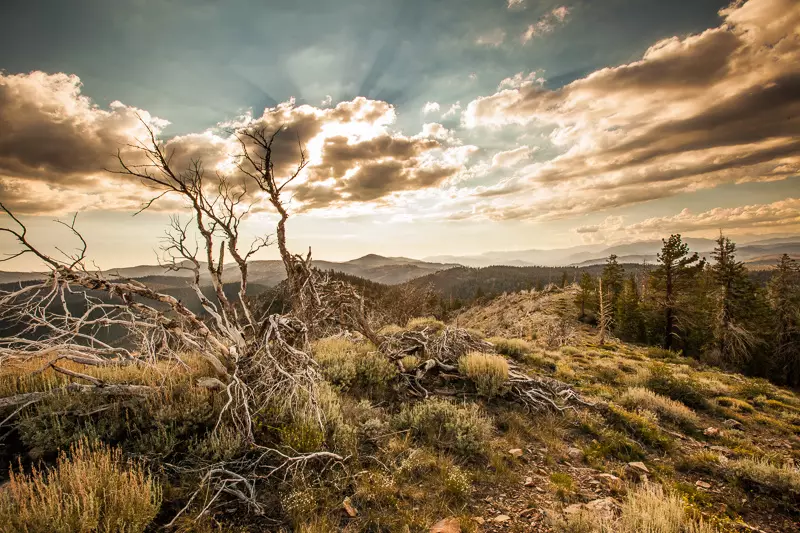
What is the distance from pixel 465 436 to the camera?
18.0 feet

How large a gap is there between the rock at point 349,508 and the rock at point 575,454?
4309 mm

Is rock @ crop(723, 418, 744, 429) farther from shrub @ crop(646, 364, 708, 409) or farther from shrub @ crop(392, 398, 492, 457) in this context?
shrub @ crop(392, 398, 492, 457)

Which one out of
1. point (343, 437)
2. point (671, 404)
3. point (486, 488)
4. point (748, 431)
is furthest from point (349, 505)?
point (748, 431)

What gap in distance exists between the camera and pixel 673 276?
2722 cm

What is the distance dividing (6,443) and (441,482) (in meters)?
5.88

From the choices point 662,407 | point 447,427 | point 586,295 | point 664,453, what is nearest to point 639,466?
point 664,453

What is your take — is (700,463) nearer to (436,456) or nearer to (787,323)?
(436,456)

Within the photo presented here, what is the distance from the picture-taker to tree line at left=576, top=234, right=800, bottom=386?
2377 cm

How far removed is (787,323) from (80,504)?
38.9 meters

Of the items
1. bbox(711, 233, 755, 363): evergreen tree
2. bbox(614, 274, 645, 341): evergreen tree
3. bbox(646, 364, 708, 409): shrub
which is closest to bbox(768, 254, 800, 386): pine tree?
bbox(711, 233, 755, 363): evergreen tree

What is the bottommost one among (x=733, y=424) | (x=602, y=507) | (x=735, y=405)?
(x=735, y=405)

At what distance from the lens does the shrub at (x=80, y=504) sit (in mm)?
2705

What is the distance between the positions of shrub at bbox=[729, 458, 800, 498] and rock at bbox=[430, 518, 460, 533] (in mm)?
5479

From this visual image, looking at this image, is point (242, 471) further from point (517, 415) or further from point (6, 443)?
point (517, 415)
